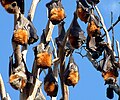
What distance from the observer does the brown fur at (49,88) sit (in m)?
2.89

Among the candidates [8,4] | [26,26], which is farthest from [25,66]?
[8,4]

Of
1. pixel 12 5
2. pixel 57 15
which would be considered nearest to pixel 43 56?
pixel 57 15

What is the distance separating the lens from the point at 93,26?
301 centimetres

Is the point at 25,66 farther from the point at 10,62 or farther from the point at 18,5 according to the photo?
the point at 18,5

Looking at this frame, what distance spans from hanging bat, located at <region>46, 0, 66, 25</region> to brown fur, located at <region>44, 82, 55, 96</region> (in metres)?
0.46

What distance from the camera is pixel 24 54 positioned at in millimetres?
3004

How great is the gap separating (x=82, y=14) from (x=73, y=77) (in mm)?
492

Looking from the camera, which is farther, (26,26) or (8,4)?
(26,26)

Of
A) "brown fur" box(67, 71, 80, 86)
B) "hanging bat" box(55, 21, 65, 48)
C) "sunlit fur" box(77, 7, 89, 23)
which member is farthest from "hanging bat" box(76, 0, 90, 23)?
"brown fur" box(67, 71, 80, 86)

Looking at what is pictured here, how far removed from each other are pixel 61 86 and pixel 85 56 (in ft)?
1.57

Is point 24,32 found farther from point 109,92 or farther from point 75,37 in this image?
point 109,92

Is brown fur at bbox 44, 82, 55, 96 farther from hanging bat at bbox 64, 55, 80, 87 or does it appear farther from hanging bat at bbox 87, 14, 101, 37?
hanging bat at bbox 87, 14, 101, 37

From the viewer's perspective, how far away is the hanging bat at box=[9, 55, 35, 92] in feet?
9.20

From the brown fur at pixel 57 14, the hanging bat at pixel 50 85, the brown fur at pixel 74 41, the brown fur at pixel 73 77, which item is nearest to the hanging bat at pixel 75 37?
the brown fur at pixel 74 41
